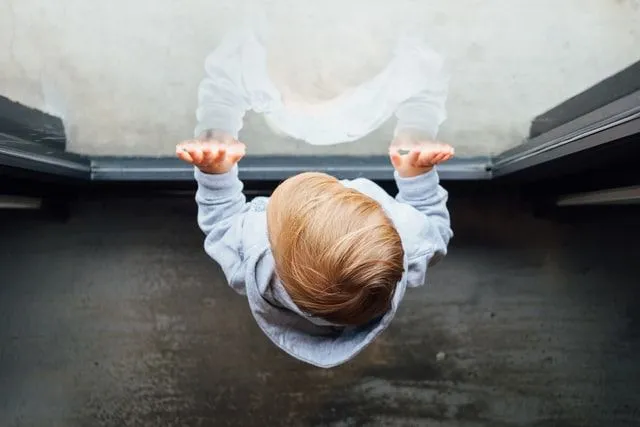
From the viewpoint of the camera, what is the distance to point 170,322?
1.14m

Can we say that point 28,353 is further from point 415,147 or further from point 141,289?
point 415,147

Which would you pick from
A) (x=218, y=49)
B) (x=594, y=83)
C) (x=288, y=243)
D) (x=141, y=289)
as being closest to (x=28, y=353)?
(x=141, y=289)

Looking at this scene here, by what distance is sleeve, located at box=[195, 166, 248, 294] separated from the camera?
72 cm

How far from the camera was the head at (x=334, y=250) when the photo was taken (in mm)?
562

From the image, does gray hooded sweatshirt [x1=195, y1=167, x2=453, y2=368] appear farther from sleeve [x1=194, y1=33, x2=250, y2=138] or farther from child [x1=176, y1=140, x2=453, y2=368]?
sleeve [x1=194, y1=33, x2=250, y2=138]

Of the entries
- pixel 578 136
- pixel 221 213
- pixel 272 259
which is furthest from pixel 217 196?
pixel 578 136

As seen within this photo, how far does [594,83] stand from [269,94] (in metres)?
0.44

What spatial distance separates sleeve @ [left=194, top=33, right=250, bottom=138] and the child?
0.04 metres

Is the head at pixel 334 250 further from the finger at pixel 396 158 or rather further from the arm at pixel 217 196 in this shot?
the finger at pixel 396 158

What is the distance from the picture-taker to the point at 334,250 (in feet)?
1.84

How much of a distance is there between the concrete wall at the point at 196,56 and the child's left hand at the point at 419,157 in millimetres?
117

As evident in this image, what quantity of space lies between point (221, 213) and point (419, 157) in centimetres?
24

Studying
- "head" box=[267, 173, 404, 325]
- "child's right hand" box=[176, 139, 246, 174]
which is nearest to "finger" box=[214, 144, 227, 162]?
"child's right hand" box=[176, 139, 246, 174]

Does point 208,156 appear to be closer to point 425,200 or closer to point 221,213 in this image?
point 221,213
